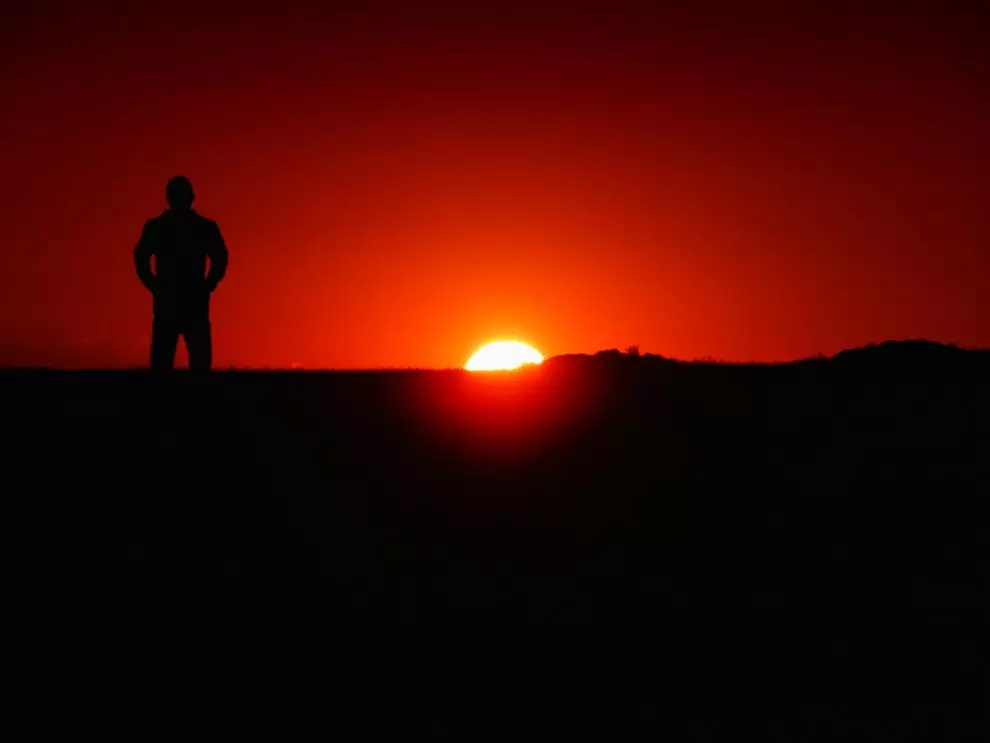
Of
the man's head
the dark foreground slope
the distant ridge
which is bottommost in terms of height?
the dark foreground slope

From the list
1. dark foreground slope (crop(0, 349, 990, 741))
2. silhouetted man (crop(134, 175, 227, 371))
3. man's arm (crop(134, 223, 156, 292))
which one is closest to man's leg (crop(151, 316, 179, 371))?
silhouetted man (crop(134, 175, 227, 371))

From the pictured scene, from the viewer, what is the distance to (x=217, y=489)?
7480 mm

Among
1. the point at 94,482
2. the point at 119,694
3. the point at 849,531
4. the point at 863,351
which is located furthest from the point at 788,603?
the point at 863,351

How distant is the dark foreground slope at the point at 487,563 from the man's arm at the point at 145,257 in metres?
1.26

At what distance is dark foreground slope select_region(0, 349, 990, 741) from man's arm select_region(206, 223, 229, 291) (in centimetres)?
138

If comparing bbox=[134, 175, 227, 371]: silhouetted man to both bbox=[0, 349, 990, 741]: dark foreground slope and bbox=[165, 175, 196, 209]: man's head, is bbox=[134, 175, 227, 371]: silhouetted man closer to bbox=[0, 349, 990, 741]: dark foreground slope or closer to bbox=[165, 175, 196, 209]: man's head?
bbox=[165, 175, 196, 209]: man's head

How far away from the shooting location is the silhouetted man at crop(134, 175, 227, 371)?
10.4 m

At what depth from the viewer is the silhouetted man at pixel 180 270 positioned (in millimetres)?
10359

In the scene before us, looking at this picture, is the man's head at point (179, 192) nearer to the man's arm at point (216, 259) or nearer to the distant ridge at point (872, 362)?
the man's arm at point (216, 259)

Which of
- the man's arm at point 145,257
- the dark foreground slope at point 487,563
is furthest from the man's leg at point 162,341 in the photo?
the dark foreground slope at point 487,563

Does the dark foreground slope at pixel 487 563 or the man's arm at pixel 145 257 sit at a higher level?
the man's arm at pixel 145 257

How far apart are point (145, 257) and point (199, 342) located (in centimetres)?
90

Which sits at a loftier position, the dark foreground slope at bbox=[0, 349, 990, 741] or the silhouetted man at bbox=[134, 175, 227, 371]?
the silhouetted man at bbox=[134, 175, 227, 371]

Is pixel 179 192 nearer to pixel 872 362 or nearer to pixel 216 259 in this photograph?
pixel 216 259
